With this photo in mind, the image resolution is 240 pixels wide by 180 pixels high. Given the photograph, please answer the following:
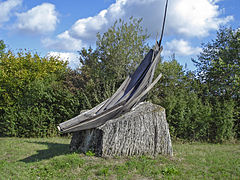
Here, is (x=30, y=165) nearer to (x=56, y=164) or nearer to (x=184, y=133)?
(x=56, y=164)

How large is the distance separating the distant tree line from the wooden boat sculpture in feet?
8.21

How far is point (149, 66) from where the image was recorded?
23.2ft

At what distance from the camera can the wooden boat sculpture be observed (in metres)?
5.78

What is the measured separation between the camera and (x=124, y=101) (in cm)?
604

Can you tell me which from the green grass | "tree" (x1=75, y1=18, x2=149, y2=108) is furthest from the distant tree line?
the green grass

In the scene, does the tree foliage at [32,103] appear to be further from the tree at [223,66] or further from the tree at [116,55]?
the tree at [223,66]

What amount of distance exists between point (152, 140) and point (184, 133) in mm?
3723

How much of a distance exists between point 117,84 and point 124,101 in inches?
218

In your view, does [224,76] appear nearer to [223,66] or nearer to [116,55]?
[223,66]

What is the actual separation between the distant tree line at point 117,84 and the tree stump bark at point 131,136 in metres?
3.21

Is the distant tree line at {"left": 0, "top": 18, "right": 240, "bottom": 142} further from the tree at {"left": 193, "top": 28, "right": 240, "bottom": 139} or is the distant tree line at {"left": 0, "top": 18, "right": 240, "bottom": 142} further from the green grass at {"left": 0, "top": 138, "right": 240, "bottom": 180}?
the green grass at {"left": 0, "top": 138, "right": 240, "bottom": 180}

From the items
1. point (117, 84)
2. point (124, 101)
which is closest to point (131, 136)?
point (124, 101)

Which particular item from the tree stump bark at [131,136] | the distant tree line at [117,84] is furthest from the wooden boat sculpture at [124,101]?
the distant tree line at [117,84]

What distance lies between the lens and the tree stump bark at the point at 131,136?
222 inches
